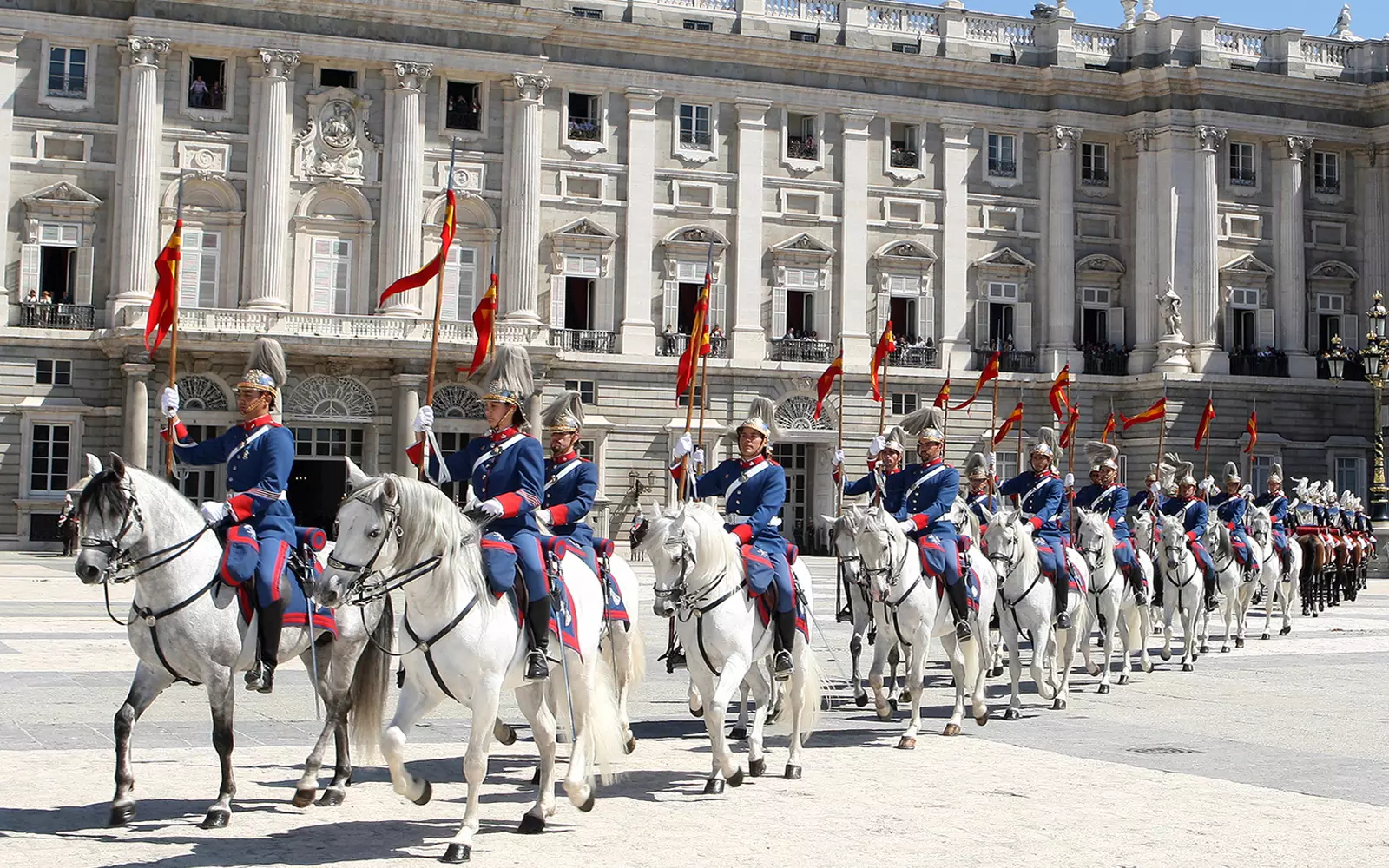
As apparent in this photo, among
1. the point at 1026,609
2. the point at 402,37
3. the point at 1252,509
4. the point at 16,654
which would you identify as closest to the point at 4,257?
the point at 402,37

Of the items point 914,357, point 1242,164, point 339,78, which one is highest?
point 339,78

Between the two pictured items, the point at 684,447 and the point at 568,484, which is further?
the point at 684,447

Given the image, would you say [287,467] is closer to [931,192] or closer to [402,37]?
[402,37]

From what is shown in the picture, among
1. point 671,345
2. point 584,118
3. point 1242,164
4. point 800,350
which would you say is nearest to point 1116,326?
point 1242,164

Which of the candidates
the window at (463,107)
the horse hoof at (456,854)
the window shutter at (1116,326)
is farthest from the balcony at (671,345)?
the horse hoof at (456,854)

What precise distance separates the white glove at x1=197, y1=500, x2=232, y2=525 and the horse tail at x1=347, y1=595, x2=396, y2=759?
1005 millimetres

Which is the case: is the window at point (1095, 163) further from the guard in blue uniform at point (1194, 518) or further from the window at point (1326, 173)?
the guard in blue uniform at point (1194, 518)

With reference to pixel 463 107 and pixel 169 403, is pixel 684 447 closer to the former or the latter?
pixel 169 403

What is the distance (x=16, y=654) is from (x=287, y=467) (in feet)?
27.2

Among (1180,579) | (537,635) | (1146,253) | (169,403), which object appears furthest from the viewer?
(1146,253)

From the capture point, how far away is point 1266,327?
48.8 m

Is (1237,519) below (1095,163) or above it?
below

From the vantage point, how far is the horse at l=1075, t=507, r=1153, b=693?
15633 mm

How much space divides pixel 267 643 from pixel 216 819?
1069mm
